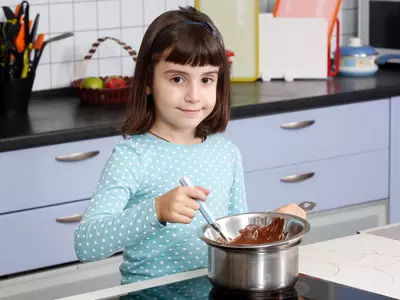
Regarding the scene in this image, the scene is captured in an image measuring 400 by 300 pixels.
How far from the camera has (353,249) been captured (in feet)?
5.89

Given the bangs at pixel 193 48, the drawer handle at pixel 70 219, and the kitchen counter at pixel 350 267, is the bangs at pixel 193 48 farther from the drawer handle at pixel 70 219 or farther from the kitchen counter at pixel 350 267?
the drawer handle at pixel 70 219

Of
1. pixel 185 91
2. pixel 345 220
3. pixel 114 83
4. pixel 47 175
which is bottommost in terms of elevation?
pixel 345 220

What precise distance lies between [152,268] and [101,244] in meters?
0.21

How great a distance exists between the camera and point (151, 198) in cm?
181

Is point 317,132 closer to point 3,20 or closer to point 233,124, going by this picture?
point 233,124

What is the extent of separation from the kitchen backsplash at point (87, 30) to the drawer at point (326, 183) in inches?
29.1

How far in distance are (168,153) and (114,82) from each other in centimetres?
136

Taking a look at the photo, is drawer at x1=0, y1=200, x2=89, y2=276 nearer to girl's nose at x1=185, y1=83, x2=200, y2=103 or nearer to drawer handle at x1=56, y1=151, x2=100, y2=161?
drawer handle at x1=56, y1=151, x2=100, y2=161

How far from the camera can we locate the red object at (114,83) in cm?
320

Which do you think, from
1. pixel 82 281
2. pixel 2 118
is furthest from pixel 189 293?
pixel 2 118

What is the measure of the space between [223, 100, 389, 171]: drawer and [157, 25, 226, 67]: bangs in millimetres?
1265

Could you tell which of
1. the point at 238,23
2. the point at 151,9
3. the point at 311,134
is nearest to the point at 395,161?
the point at 311,134

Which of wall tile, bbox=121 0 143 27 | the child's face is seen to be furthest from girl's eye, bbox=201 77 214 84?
wall tile, bbox=121 0 143 27

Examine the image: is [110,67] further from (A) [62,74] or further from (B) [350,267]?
(B) [350,267]
